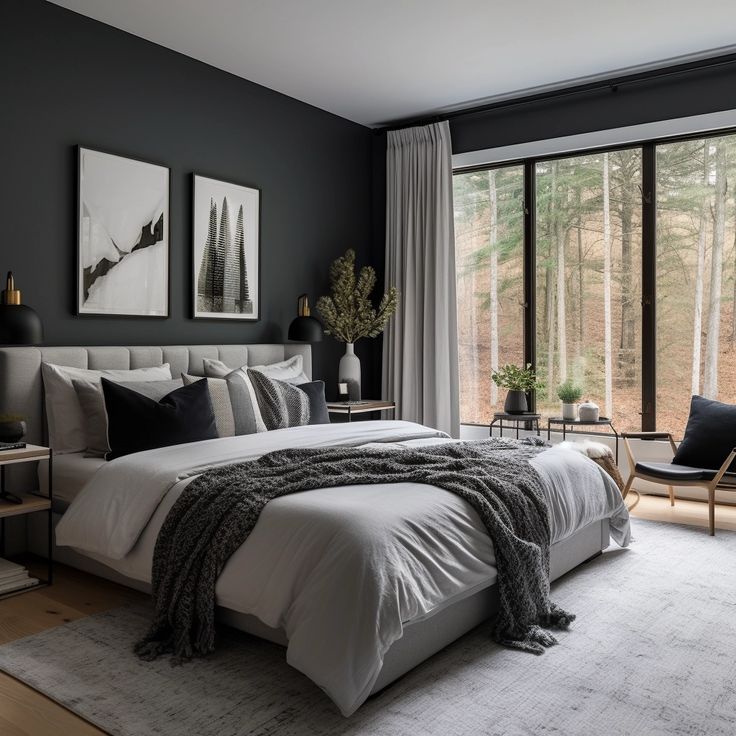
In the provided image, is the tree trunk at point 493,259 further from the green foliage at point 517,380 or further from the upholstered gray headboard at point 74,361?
the upholstered gray headboard at point 74,361

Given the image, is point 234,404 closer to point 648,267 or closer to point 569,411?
point 569,411

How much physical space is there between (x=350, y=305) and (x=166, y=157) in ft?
6.16

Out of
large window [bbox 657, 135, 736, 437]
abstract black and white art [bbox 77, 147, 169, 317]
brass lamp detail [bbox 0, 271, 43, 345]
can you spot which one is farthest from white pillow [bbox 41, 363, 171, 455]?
large window [bbox 657, 135, 736, 437]

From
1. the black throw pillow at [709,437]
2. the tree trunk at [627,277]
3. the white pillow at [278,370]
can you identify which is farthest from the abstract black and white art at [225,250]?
the black throw pillow at [709,437]

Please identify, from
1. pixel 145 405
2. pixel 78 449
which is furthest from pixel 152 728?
pixel 78 449

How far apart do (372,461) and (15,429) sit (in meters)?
1.64

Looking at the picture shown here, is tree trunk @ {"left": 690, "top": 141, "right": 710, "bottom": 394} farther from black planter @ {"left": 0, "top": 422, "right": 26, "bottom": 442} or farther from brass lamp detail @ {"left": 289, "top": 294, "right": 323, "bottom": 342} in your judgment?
black planter @ {"left": 0, "top": 422, "right": 26, "bottom": 442}

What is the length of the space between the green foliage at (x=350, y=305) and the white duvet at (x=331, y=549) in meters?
2.48

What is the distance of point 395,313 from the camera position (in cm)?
619

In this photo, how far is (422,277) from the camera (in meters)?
6.09

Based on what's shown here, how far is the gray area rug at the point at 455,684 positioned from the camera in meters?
2.17

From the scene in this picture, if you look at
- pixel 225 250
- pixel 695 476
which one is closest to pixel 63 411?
pixel 225 250

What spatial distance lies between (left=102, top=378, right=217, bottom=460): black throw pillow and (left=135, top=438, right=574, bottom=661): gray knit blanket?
0.58 m

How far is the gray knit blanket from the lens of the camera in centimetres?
260
